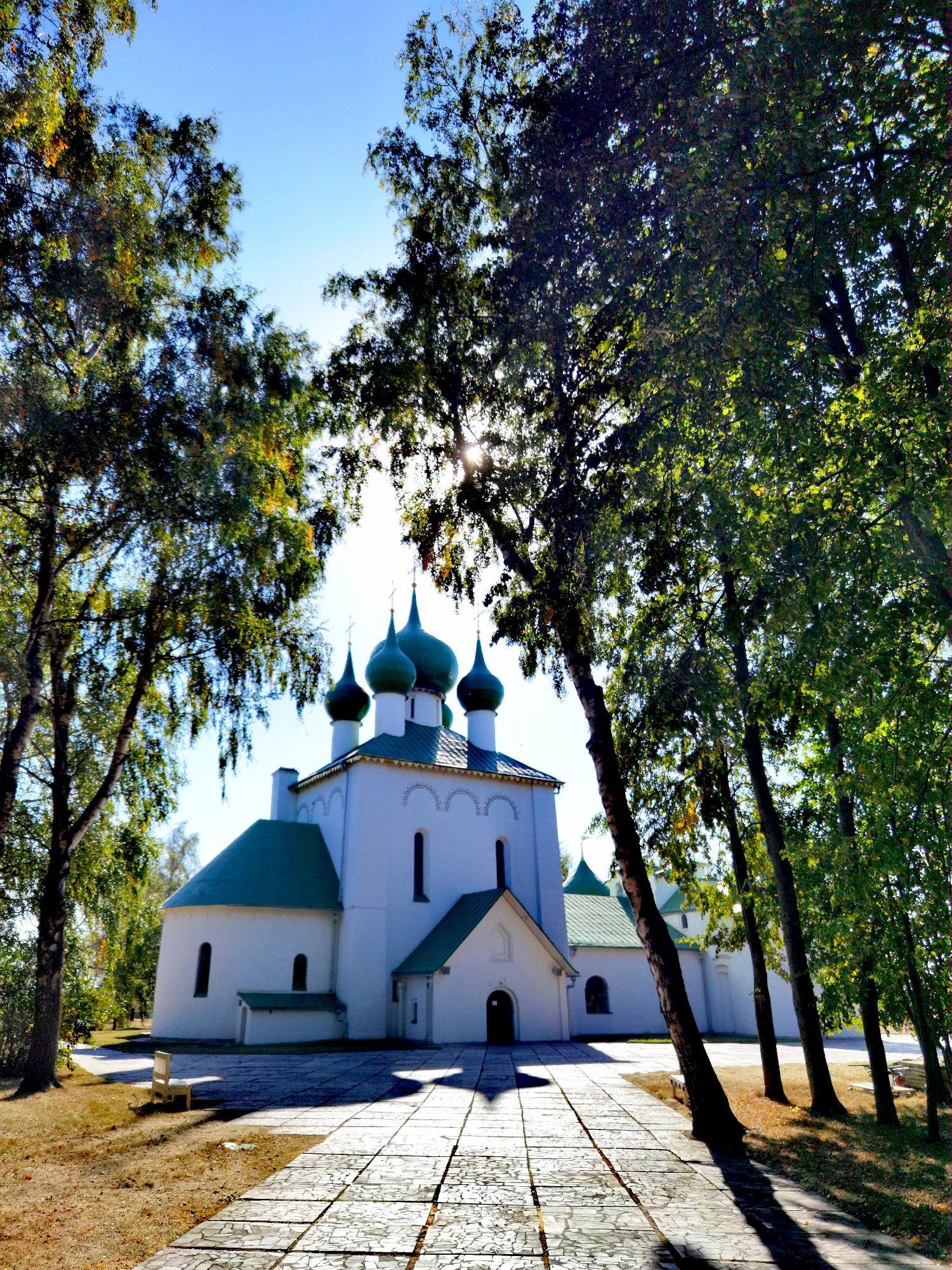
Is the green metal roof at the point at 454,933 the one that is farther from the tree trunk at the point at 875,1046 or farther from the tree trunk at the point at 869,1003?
the tree trunk at the point at 875,1046

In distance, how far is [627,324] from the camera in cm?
1084

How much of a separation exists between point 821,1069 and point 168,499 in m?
13.7

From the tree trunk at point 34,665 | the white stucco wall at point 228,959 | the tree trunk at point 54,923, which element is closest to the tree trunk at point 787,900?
the tree trunk at point 34,665

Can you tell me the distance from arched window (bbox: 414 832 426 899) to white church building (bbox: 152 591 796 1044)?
0.07 meters

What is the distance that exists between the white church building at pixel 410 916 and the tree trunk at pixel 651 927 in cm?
1661

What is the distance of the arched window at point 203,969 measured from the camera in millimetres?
26266

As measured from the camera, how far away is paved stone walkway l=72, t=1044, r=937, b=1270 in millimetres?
5348

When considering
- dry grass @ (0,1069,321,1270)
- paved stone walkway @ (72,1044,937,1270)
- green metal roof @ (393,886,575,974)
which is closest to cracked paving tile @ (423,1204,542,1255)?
paved stone walkway @ (72,1044,937,1270)

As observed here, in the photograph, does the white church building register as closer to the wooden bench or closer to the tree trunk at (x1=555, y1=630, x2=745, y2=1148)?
the wooden bench

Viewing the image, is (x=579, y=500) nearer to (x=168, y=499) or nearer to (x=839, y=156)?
(x=839, y=156)

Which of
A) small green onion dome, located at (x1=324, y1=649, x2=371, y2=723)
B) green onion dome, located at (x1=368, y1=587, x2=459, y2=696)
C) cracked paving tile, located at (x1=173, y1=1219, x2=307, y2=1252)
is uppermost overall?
green onion dome, located at (x1=368, y1=587, x2=459, y2=696)

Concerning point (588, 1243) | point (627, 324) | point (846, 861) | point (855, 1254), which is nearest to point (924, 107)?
point (627, 324)

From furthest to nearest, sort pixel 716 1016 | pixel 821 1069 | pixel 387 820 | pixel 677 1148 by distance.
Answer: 1. pixel 716 1016
2. pixel 387 820
3. pixel 821 1069
4. pixel 677 1148

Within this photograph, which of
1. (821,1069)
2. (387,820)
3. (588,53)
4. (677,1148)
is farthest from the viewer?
(387,820)
